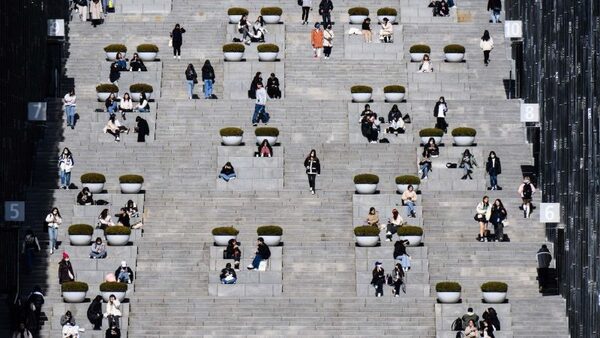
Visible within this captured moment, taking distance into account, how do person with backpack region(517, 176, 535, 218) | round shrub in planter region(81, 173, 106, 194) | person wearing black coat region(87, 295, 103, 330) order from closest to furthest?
person wearing black coat region(87, 295, 103, 330) → person with backpack region(517, 176, 535, 218) → round shrub in planter region(81, 173, 106, 194)

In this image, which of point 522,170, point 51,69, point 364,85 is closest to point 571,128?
point 522,170

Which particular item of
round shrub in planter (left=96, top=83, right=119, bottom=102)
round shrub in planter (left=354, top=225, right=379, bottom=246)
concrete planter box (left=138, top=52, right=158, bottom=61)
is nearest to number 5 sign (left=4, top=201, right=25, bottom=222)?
round shrub in planter (left=96, top=83, right=119, bottom=102)

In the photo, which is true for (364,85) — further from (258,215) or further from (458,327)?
(458,327)

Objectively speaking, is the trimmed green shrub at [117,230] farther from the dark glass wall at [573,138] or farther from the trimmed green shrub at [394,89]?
the dark glass wall at [573,138]

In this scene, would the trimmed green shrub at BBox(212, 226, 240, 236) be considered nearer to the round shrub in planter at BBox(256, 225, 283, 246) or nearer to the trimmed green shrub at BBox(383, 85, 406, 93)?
the round shrub in planter at BBox(256, 225, 283, 246)

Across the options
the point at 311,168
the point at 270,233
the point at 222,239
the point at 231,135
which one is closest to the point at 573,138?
the point at 311,168

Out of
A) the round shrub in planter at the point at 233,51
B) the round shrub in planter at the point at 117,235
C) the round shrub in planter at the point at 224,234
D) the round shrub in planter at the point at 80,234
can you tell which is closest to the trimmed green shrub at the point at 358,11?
the round shrub in planter at the point at 233,51
